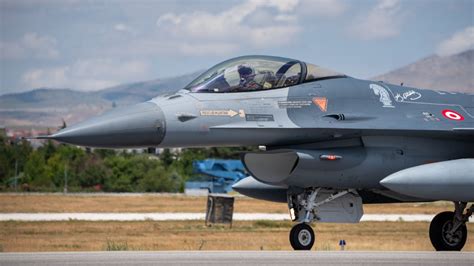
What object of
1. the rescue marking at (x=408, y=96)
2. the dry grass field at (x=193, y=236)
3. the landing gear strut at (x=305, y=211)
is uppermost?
the rescue marking at (x=408, y=96)

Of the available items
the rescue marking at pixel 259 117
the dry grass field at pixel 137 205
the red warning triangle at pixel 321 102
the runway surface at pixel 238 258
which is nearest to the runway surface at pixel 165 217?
the dry grass field at pixel 137 205

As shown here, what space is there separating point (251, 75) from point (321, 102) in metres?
1.21

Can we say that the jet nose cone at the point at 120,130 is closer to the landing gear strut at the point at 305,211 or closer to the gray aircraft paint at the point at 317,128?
the gray aircraft paint at the point at 317,128

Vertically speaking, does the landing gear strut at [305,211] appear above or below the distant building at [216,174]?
below

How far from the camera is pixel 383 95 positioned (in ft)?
50.9

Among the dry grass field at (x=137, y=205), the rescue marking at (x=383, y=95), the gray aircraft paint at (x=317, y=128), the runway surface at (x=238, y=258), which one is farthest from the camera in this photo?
the dry grass field at (x=137, y=205)

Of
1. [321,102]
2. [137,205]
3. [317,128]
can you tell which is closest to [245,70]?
[321,102]

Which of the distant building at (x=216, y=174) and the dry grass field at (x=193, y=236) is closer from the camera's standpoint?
the dry grass field at (x=193, y=236)

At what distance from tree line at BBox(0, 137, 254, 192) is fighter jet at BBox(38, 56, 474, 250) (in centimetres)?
4805

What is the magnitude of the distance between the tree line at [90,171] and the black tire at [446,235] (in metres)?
47.4

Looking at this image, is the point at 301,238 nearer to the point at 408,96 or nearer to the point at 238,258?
the point at 238,258

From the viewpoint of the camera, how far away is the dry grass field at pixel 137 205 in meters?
38.8

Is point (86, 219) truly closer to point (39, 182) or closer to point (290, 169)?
point (290, 169)

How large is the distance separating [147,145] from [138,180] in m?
54.3
